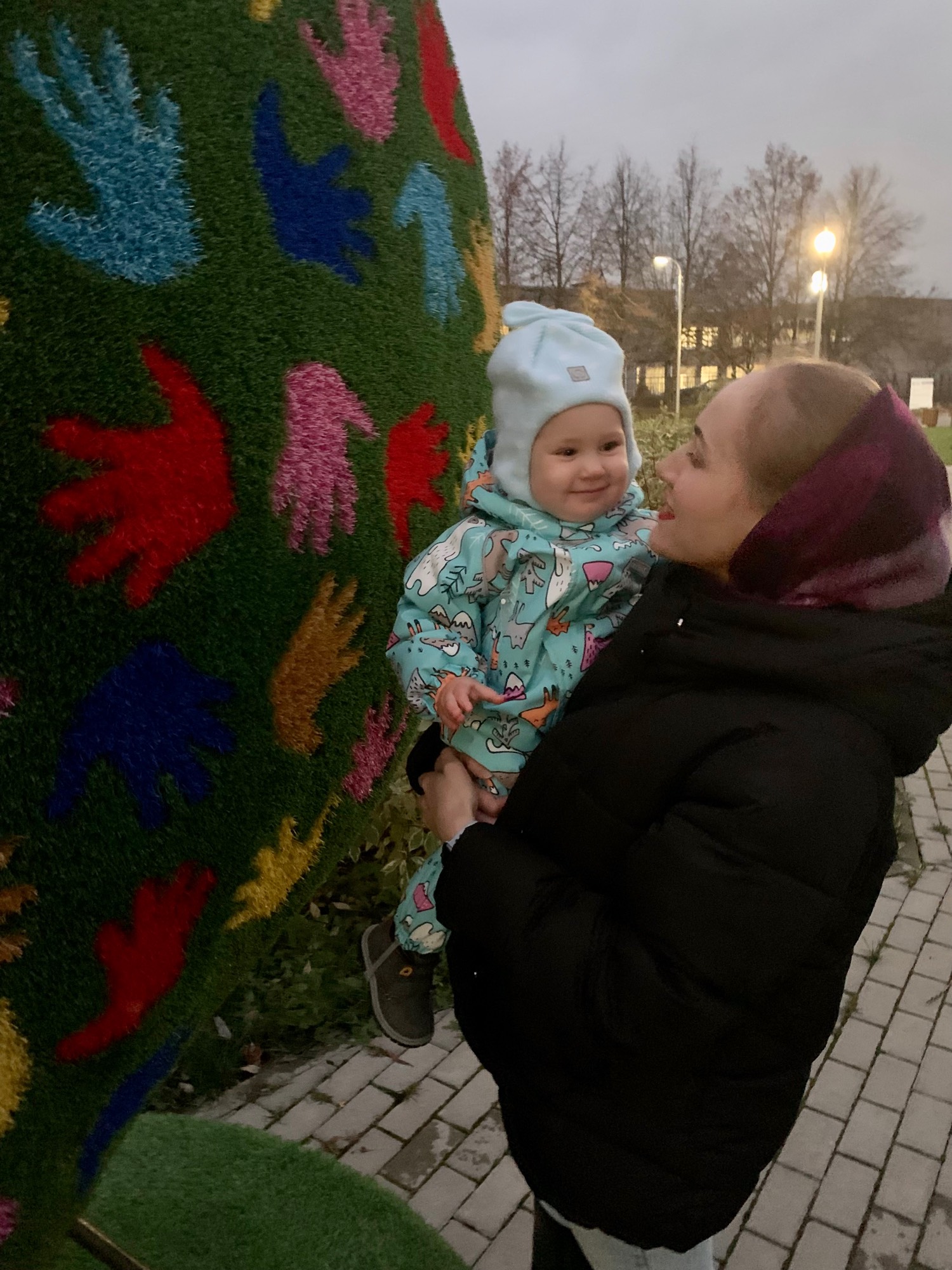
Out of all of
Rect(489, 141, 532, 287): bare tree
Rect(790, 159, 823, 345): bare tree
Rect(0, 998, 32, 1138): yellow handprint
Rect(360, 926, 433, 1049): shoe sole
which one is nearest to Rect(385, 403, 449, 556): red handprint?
Rect(0, 998, 32, 1138): yellow handprint

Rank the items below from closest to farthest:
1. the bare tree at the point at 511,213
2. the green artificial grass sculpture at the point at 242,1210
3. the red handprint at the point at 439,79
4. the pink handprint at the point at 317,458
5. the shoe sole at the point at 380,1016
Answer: the pink handprint at the point at 317,458 < the red handprint at the point at 439,79 < the shoe sole at the point at 380,1016 < the green artificial grass sculpture at the point at 242,1210 < the bare tree at the point at 511,213

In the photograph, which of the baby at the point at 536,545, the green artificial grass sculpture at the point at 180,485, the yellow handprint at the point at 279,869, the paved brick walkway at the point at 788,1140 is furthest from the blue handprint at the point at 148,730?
the paved brick walkway at the point at 788,1140

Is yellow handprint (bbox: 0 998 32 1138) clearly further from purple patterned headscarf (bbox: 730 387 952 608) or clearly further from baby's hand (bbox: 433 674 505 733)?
purple patterned headscarf (bbox: 730 387 952 608)

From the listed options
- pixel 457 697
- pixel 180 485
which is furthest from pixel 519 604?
pixel 180 485

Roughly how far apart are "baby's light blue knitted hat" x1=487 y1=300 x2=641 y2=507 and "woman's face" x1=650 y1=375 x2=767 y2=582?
22cm

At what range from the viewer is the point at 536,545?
139cm

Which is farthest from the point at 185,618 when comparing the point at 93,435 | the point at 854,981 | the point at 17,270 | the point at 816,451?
the point at 854,981

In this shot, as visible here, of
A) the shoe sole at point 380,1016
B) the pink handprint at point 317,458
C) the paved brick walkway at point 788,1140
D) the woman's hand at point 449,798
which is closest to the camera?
the pink handprint at point 317,458

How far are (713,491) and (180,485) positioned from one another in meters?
0.60

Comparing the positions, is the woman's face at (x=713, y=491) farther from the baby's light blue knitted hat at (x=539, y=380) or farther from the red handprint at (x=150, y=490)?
the red handprint at (x=150, y=490)

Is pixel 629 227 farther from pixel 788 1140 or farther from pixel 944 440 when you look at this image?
pixel 788 1140

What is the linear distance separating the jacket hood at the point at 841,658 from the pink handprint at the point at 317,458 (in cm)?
42

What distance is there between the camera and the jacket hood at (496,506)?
1403 millimetres

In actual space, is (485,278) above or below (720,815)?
above
